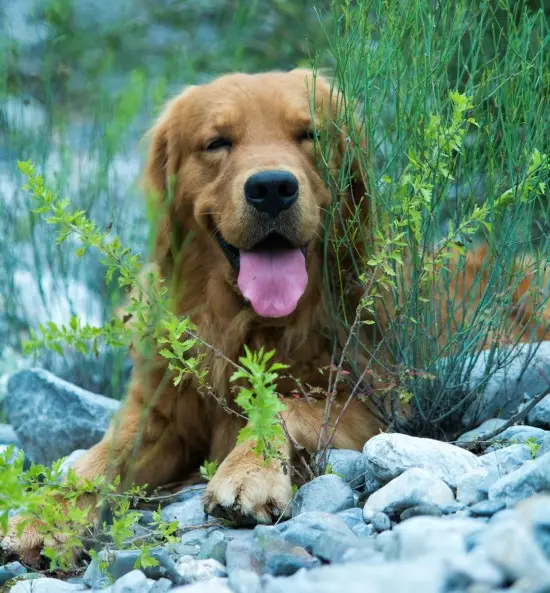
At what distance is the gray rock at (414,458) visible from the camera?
2.31 meters

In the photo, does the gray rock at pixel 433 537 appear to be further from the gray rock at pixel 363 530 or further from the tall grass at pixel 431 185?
the tall grass at pixel 431 185

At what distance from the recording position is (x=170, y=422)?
10.6 feet

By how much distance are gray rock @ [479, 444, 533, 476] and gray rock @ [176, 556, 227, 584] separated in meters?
0.74

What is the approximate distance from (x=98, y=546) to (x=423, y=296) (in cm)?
125

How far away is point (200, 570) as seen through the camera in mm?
2068

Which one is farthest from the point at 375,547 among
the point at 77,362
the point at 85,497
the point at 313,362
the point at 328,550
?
the point at 77,362

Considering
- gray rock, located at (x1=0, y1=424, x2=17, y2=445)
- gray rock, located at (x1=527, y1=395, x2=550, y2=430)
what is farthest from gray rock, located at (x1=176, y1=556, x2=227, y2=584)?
gray rock, located at (x1=0, y1=424, x2=17, y2=445)

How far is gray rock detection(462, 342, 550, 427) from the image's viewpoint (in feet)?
9.99

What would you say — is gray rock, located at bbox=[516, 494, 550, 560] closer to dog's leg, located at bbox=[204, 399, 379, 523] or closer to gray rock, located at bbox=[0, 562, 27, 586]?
dog's leg, located at bbox=[204, 399, 379, 523]

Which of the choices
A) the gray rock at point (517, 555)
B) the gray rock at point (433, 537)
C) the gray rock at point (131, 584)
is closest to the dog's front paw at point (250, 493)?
the gray rock at point (131, 584)

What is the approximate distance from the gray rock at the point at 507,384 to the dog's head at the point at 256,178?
716 mm

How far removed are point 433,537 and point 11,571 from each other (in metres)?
1.35

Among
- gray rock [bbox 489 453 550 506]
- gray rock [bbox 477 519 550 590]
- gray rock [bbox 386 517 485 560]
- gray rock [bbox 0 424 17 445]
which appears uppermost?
gray rock [bbox 477 519 550 590]

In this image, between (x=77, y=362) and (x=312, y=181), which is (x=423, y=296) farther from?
(x=77, y=362)
